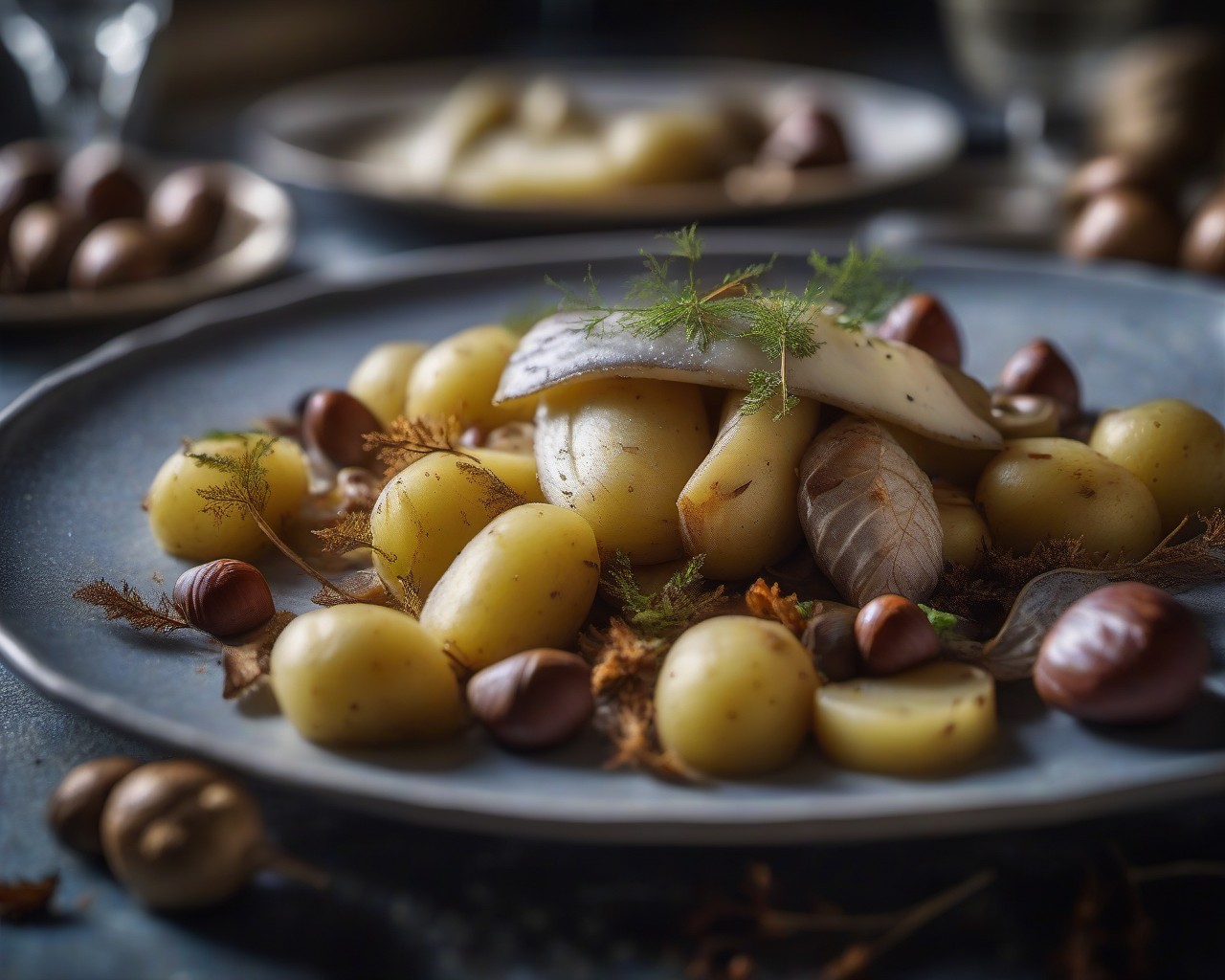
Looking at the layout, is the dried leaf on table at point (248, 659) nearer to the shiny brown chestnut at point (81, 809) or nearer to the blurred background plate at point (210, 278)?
the shiny brown chestnut at point (81, 809)

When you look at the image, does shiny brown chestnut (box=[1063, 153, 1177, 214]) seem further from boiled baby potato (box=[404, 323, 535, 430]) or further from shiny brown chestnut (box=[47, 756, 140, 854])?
shiny brown chestnut (box=[47, 756, 140, 854])

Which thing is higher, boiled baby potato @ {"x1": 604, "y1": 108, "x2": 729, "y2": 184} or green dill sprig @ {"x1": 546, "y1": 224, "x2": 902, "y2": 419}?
green dill sprig @ {"x1": 546, "y1": 224, "x2": 902, "y2": 419}

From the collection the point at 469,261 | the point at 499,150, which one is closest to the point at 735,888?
the point at 469,261

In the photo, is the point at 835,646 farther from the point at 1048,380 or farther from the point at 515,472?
the point at 1048,380

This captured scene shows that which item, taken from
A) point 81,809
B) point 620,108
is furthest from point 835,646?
point 620,108

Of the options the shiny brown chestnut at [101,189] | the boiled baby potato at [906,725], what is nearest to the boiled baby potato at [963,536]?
the boiled baby potato at [906,725]

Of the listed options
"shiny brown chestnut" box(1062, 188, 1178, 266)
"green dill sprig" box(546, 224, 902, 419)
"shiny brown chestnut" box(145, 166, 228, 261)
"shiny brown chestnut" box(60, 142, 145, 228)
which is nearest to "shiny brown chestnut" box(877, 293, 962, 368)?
"green dill sprig" box(546, 224, 902, 419)
